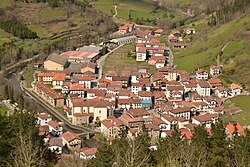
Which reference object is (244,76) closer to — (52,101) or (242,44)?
(242,44)

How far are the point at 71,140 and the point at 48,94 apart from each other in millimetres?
8209

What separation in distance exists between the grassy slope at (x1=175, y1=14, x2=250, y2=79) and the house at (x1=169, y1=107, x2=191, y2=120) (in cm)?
926

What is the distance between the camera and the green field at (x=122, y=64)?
33906 millimetres

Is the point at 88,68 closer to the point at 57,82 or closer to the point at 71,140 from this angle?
the point at 57,82

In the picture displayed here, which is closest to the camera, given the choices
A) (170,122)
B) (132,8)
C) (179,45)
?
(170,122)

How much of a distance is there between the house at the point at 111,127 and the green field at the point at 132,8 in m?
36.6

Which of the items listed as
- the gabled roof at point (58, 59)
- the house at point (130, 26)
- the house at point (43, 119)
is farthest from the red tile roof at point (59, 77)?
the house at point (130, 26)

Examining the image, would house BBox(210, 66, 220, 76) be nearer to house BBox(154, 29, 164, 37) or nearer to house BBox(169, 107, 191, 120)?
house BBox(169, 107, 191, 120)

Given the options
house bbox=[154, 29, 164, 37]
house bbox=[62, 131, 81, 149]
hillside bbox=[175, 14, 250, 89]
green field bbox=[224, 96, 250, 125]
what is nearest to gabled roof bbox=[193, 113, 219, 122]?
green field bbox=[224, 96, 250, 125]

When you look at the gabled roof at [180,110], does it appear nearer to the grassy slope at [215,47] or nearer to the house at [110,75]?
the house at [110,75]

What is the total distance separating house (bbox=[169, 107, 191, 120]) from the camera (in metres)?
23.4

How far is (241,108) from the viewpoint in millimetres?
24766

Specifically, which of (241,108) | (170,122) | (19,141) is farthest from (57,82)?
(19,141)

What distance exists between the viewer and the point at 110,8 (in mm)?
59469
